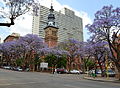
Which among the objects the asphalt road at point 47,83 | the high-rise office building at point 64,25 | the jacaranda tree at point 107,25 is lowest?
the asphalt road at point 47,83

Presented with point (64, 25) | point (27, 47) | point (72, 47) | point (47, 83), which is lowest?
point (47, 83)

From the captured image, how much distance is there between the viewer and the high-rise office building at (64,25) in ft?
372

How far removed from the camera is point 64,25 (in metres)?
127

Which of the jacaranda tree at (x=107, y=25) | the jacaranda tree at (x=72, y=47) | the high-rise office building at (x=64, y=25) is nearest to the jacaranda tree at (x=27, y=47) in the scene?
the jacaranda tree at (x=72, y=47)

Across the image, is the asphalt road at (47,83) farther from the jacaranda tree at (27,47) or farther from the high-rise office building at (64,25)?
the high-rise office building at (64,25)

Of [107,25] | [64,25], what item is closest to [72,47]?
[107,25]

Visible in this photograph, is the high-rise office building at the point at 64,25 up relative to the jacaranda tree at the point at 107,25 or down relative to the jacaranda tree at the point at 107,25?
up

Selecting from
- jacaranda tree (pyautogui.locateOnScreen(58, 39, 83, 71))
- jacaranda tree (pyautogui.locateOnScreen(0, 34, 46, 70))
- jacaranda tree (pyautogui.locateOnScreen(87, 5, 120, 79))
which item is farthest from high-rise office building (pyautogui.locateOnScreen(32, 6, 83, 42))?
jacaranda tree (pyautogui.locateOnScreen(87, 5, 120, 79))

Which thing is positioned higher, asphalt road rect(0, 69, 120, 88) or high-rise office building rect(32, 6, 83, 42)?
high-rise office building rect(32, 6, 83, 42)

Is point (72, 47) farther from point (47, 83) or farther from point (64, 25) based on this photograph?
point (64, 25)

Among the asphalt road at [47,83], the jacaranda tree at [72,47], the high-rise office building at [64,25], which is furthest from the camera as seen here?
the high-rise office building at [64,25]

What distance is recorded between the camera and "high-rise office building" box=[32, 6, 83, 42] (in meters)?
113

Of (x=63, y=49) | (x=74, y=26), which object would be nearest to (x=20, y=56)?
(x=63, y=49)

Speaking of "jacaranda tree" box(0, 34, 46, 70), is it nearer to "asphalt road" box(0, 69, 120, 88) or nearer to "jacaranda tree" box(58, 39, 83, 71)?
"jacaranda tree" box(58, 39, 83, 71)
